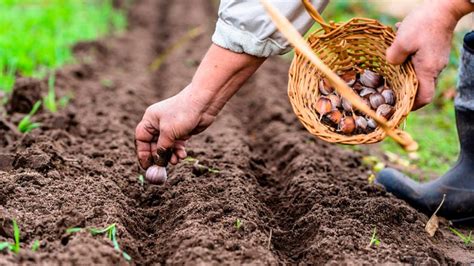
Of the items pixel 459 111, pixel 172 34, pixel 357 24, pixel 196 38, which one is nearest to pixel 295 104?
pixel 357 24

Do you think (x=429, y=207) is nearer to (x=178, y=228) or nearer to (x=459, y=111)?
(x=459, y=111)

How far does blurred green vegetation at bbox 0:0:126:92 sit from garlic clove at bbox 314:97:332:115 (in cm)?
243

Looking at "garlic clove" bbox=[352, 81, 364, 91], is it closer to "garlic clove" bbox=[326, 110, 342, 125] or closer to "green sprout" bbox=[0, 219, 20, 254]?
"garlic clove" bbox=[326, 110, 342, 125]

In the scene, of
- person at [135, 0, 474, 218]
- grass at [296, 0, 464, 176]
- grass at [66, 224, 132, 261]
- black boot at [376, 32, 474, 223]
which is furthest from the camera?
grass at [296, 0, 464, 176]

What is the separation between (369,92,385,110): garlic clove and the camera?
8.19 feet

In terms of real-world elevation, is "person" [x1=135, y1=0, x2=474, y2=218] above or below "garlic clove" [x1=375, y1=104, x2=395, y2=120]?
above

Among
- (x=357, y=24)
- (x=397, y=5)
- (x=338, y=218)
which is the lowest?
(x=397, y=5)

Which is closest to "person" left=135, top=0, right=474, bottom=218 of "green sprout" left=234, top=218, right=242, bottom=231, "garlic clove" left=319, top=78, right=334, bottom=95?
"garlic clove" left=319, top=78, right=334, bottom=95

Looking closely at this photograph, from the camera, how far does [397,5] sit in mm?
8609

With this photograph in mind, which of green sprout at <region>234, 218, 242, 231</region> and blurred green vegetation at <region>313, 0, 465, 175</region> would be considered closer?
green sprout at <region>234, 218, 242, 231</region>

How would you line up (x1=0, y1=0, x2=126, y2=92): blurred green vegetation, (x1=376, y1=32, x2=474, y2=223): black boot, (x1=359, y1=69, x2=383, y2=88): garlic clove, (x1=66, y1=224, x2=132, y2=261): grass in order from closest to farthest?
(x1=66, y1=224, x2=132, y2=261): grass, (x1=359, y1=69, x2=383, y2=88): garlic clove, (x1=376, y1=32, x2=474, y2=223): black boot, (x1=0, y1=0, x2=126, y2=92): blurred green vegetation

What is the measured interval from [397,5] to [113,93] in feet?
16.6

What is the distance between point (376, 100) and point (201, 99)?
0.63 meters

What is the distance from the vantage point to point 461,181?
9.84 feet
